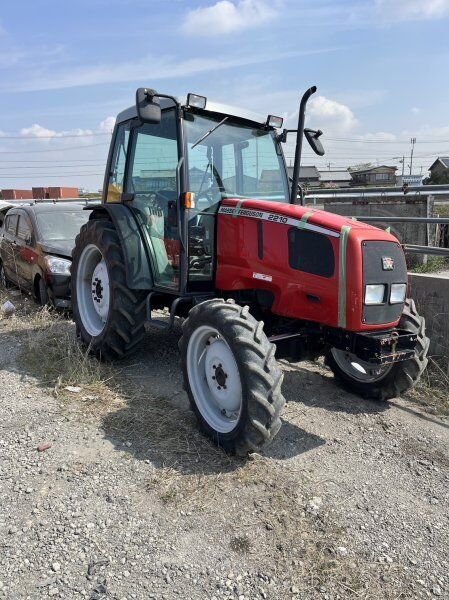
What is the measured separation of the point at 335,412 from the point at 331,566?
194 cm

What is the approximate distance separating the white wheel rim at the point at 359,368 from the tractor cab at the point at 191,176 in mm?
1385

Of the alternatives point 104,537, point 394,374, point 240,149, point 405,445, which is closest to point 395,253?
point 394,374

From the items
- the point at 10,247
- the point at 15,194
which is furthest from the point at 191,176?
the point at 15,194

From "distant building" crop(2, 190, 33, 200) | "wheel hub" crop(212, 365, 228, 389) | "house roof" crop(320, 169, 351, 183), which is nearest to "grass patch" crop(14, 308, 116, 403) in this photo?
"wheel hub" crop(212, 365, 228, 389)

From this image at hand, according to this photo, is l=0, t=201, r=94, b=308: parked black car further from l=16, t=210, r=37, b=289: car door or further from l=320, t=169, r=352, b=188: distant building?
l=320, t=169, r=352, b=188: distant building

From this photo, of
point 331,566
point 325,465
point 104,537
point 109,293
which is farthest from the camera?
point 109,293

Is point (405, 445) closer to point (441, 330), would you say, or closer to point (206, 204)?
point (441, 330)

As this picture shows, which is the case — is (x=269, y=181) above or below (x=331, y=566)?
above

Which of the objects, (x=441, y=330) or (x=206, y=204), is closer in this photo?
(x=206, y=204)

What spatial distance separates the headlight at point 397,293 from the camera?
3.78 m

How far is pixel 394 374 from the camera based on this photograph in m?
4.37

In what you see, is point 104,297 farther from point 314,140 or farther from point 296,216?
point 314,140

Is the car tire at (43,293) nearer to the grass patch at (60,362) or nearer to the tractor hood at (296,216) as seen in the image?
the grass patch at (60,362)

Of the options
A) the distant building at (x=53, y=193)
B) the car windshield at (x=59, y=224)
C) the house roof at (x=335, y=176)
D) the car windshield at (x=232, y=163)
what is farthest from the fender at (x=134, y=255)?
the house roof at (x=335, y=176)
